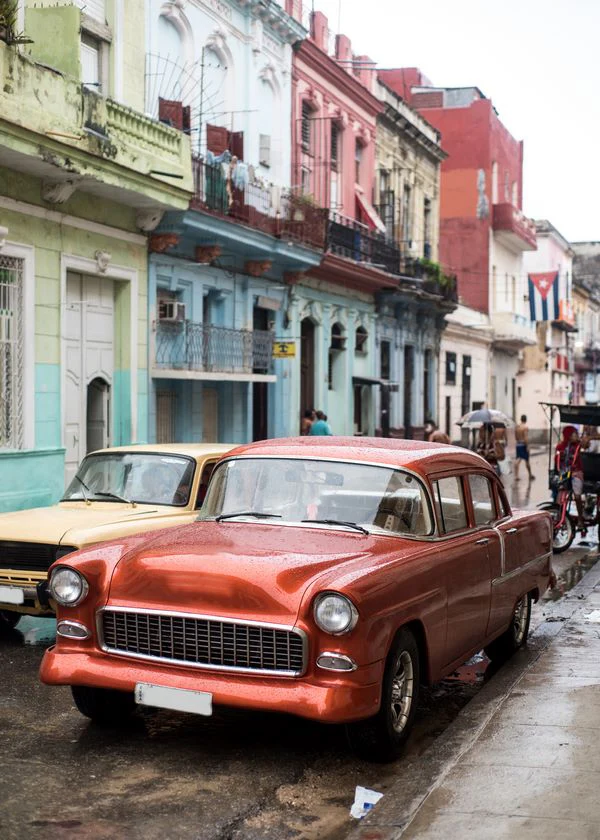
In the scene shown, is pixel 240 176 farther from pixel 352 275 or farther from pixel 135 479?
pixel 135 479

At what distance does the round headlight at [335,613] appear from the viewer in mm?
5105

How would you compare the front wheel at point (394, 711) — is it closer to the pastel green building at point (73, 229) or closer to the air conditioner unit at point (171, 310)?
the pastel green building at point (73, 229)

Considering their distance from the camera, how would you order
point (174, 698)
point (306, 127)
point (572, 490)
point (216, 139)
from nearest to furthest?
1. point (174, 698)
2. point (572, 490)
3. point (216, 139)
4. point (306, 127)

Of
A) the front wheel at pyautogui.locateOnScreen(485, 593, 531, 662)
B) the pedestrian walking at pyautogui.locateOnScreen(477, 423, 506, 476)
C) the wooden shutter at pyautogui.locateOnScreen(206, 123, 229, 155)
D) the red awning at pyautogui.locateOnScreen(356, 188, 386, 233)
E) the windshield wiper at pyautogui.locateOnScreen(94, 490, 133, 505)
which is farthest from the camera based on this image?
the red awning at pyautogui.locateOnScreen(356, 188, 386, 233)

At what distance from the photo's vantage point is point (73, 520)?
28.1ft

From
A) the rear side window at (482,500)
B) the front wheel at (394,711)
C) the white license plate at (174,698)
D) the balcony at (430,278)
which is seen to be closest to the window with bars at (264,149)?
the balcony at (430,278)

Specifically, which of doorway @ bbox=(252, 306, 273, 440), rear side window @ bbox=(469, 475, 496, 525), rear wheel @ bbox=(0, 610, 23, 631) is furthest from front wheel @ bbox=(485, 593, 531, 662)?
doorway @ bbox=(252, 306, 273, 440)

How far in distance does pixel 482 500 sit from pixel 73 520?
314 centimetres

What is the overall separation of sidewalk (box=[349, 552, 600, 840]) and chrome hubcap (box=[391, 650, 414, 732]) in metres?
0.20

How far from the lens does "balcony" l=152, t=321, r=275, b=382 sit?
18281mm

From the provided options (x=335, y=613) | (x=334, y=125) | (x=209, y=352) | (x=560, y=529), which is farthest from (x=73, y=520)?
(x=334, y=125)

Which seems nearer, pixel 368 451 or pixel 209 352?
pixel 368 451

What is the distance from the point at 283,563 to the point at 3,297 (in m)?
10.1

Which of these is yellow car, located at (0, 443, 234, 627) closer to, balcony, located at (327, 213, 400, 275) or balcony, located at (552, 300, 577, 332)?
balcony, located at (327, 213, 400, 275)
